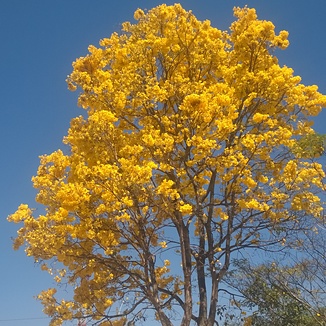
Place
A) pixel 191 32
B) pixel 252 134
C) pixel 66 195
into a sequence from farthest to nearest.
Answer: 1. pixel 191 32
2. pixel 252 134
3. pixel 66 195

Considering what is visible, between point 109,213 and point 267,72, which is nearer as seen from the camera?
point 109,213

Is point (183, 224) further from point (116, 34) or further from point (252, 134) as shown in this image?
point (116, 34)

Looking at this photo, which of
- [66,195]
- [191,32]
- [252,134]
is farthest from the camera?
[191,32]

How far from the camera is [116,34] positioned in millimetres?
11438

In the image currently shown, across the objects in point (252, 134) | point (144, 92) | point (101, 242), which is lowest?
point (101, 242)

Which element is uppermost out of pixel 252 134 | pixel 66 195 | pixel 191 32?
pixel 191 32

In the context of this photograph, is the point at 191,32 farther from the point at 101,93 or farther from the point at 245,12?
the point at 101,93

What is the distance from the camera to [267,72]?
10.6 meters

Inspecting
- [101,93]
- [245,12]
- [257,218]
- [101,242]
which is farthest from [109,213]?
[245,12]

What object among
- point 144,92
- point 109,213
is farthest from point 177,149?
point 109,213

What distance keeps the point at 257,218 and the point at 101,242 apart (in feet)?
11.3

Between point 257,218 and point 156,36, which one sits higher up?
point 156,36

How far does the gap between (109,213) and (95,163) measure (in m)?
1.22

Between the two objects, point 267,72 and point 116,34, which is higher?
point 116,34
